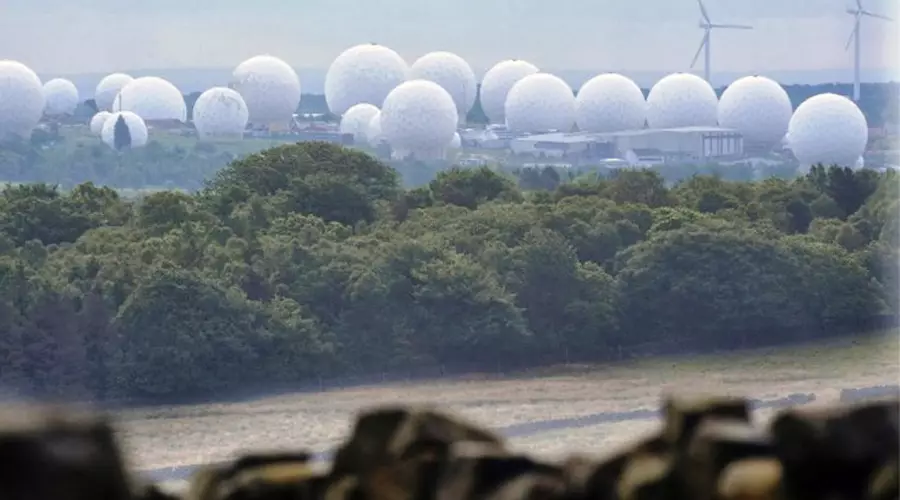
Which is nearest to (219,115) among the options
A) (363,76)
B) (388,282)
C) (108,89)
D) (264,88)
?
(264,88)

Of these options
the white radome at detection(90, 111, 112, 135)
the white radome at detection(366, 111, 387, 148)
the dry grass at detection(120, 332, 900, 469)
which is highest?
the white radome at detection(90, 111, 112, 135)

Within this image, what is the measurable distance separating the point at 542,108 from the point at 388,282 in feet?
86.5

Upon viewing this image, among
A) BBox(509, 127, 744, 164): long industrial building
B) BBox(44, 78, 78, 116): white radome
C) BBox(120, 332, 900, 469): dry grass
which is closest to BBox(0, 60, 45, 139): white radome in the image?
BBox(44, 78, 78, 116): white radome

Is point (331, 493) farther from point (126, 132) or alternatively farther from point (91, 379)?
point (126, 132)

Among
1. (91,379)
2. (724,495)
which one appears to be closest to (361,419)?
(724,495)

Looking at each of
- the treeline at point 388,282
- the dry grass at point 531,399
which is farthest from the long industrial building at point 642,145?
the dry grass at point 531,399

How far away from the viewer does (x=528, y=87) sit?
41094mm

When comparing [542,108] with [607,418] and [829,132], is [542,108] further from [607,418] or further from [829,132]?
[607,418]

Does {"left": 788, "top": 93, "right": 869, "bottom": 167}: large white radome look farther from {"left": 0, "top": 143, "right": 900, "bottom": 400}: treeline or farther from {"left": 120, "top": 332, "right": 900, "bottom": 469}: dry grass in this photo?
{"left": 120, "top": 332, "right": 900, "bottom": 469}: dry grass

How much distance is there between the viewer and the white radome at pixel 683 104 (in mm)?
39094

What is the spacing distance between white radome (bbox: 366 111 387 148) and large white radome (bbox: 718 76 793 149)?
8308mm

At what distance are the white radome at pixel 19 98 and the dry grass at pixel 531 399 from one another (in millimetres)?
27784

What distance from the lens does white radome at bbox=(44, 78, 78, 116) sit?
48594 mm

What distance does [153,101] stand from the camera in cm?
4650
